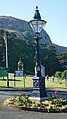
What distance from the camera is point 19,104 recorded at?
14898 millimetres

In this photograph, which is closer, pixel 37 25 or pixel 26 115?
pixel 26 115

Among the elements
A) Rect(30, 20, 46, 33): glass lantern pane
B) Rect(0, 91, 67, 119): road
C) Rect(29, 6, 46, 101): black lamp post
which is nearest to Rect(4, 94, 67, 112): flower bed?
Rect(0, 91, 67, 119): road

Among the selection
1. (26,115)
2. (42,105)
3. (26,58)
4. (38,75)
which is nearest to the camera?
(26,115)

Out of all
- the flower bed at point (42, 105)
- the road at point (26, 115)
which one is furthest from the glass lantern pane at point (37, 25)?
the road at point (26, 115)

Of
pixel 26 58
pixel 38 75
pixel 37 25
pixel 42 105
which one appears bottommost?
pixel 26 58

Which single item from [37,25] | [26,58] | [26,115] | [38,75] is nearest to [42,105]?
[26,115]

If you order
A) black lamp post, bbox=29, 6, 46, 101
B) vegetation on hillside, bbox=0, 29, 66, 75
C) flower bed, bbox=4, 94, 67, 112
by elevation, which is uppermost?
black lamp post, bbox=29, 6, 46, 101

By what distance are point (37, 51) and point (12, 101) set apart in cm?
276

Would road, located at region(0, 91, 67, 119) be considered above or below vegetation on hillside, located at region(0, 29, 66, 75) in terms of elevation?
above

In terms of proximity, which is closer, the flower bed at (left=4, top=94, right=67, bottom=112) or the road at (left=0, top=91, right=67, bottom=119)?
the road at (left=0, top=91, right=67, bottom=119)

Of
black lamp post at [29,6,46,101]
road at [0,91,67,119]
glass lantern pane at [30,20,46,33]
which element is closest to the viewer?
road at [0,91,67,119]

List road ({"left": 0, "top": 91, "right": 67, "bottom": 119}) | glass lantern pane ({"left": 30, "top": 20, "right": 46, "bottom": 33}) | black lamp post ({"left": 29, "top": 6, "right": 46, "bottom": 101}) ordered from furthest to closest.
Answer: glass lantern pane ({"left": 30, "top": 20, "right": 46, "bottom": 33}) → black lamp post ({"left": 29, "top": 6, "right": 46, "bottom": 101}) → road ({"left": 0, "top": 91, "right": 67, "bottom": 119})

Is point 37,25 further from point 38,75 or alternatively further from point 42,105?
point 42,105

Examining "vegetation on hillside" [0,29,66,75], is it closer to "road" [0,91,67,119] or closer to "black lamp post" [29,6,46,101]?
"black lamp post" [29,6,46,101]
